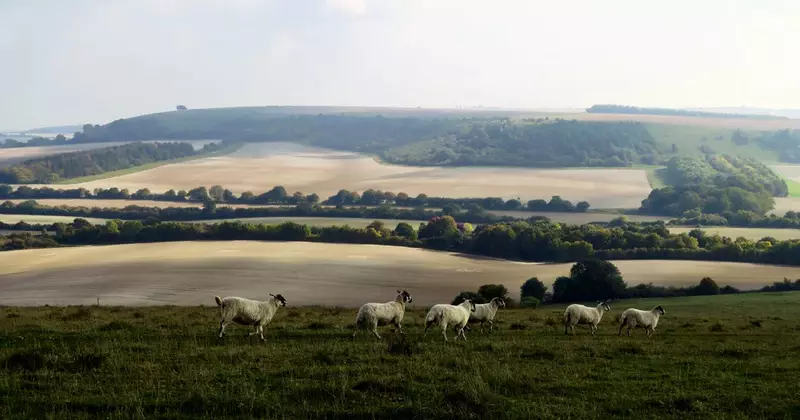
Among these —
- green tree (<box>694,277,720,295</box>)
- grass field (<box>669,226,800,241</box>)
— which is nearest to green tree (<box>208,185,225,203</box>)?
grass field (<box>669,226,800,241</box>)

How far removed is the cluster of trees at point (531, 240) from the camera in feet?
286

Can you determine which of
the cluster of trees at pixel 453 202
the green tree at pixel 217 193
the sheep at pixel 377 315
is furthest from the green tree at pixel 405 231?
the sheep at pixel 377 315

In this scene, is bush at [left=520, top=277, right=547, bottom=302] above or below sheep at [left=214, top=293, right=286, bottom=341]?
below

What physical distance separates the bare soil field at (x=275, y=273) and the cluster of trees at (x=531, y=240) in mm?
5491

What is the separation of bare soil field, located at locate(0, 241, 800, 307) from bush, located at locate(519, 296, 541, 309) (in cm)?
659

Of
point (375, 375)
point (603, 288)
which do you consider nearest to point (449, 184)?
point (603, 288)

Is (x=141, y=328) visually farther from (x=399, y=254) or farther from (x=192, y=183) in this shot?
(x=192, y=183)

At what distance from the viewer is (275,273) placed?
73.8 metres

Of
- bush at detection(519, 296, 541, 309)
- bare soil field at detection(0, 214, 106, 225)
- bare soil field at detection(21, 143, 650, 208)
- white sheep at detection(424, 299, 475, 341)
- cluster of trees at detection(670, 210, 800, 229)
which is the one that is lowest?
bare soil field at detection(0, 214, 106, 225)

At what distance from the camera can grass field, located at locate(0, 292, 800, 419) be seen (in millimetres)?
13469

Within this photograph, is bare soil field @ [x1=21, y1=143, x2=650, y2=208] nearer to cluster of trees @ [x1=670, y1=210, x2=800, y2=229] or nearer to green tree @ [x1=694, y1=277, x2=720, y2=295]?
cluster of trees @ [x1=670, y1=210, x2=800, y2=229]

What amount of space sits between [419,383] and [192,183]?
173 metres

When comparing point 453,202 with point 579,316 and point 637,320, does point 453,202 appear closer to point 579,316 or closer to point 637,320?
point 637,320

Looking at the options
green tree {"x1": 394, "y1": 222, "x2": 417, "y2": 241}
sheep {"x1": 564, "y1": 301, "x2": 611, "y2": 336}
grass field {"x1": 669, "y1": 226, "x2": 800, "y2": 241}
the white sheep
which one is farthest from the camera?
grass field {"x1": 669, "y1": 226, "x2": 800, "y2": 241}
